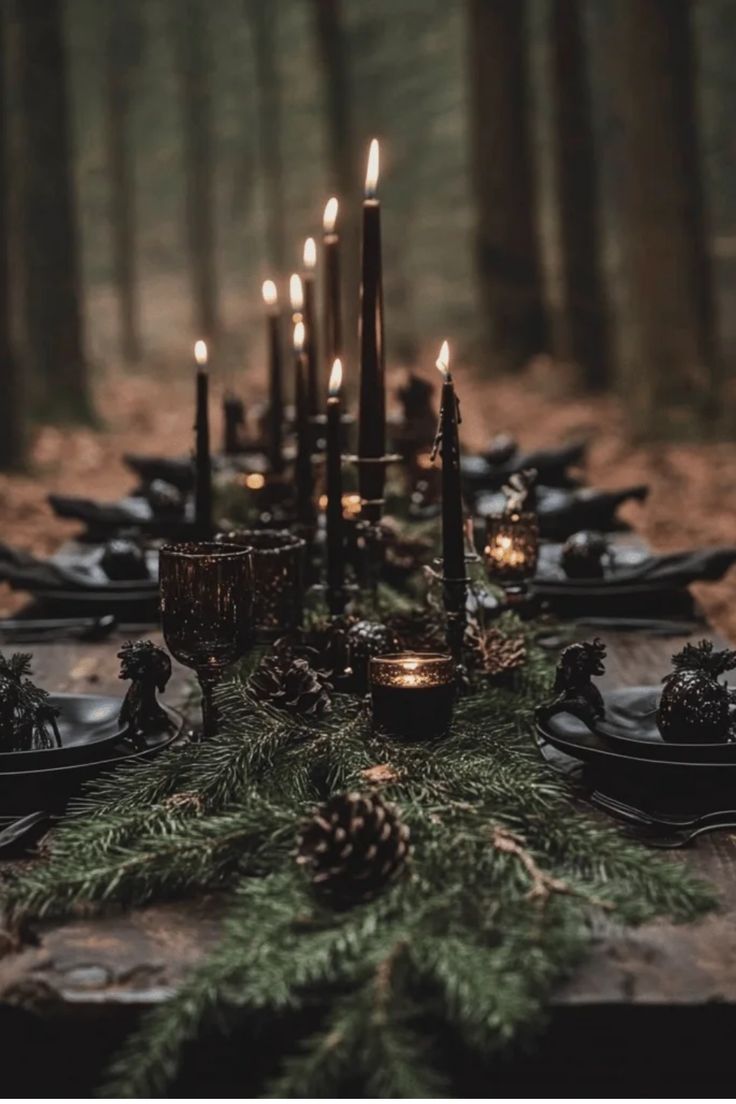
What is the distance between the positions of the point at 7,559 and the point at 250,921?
225 cm

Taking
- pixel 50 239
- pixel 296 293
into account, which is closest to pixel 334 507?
pixel 296 293

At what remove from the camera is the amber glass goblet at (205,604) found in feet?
6.81

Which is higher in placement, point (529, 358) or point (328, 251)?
point (529, 358)

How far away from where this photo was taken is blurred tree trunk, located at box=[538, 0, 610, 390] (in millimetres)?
14391

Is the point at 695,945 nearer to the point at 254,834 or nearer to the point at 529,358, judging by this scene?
the point at 254,834

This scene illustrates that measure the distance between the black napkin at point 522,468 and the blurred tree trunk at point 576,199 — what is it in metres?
9.58

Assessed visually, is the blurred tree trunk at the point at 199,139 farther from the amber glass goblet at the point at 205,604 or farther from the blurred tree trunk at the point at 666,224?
the amber glass goblet at the point at 205,604

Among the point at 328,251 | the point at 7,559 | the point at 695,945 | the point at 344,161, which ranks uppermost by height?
the point at 344,161

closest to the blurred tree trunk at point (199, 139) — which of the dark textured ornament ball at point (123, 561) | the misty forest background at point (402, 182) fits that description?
the misty forest background at point (402, 182)

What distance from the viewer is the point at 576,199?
1483 cm

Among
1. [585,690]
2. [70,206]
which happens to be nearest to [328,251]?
[585,690]

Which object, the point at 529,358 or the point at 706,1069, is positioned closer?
the point at 706,1069

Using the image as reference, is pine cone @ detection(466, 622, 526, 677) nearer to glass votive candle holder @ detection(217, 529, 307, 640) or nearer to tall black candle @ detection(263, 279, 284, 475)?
glass votive candle holder @ detection(217, 529, 307, 640)

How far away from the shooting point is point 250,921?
1541 millimetres
